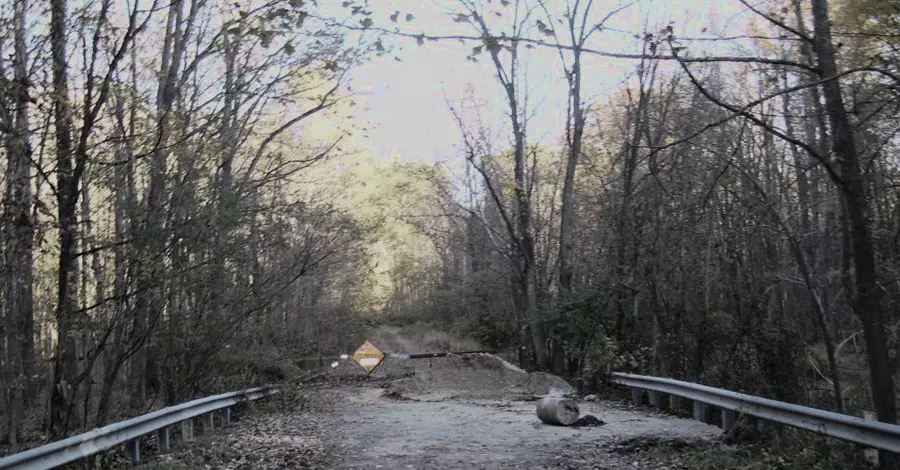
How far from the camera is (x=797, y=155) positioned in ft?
53.6

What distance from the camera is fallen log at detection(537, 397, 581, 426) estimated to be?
1109 cm

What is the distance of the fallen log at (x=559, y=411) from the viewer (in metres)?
11.1

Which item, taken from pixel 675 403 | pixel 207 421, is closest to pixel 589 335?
pixel 675 403

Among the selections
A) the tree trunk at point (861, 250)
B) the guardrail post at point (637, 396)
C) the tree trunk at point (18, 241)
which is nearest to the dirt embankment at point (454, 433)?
the guardrail post at point (637, 396)

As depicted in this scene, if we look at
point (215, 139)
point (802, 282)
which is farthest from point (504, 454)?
point (802, 282)

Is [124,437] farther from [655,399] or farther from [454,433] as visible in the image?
[655,399]

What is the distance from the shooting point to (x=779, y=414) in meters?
8.12

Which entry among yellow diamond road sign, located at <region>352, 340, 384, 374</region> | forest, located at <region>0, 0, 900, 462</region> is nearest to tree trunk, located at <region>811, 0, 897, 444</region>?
forest, located at <region>0, 0, 900, 462</region>

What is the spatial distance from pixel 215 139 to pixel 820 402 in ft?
34.4

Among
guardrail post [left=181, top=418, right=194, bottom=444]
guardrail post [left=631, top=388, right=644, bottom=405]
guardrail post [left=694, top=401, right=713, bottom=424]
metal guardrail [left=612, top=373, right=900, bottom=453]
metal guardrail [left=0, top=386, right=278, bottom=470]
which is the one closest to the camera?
metal guardrail [left=0, top=386, right=278, bottom=470]

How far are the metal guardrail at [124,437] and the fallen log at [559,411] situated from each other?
16.8 ft

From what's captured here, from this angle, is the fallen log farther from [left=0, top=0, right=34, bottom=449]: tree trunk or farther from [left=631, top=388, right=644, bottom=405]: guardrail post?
[left=0, top=0, right=34, bottom=449]: tree trunk

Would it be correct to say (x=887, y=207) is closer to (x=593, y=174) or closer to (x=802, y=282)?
(x=802, y=282)

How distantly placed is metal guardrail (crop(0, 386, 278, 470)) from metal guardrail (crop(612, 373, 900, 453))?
7.04m
